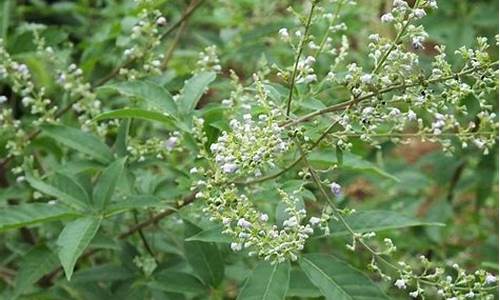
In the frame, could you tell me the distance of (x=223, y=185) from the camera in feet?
6.44

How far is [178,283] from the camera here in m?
2.34

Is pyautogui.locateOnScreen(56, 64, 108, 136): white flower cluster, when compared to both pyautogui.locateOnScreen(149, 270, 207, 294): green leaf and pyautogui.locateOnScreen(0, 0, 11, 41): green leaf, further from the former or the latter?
pyautogui.locateOnScreen(149, 270, 207, 294): green leaf

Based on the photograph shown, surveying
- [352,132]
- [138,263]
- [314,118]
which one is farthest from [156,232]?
[352,132]

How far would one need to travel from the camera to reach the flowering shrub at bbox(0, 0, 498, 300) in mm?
1889

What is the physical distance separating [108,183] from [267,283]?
0.55 meters

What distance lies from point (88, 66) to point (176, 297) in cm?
101

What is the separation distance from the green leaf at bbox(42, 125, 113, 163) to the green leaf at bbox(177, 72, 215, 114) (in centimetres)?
30

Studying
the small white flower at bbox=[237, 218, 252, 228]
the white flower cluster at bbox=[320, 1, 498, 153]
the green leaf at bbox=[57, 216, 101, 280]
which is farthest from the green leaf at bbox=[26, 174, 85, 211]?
the white flower cluster at bbox=[320, 1, 498, 153]

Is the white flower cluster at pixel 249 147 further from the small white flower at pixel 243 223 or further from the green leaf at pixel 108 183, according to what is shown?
the green leaf at pixel 108 183

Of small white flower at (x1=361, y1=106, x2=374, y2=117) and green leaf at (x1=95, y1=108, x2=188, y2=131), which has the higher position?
small white flower at (x1=361, y1=106, x2=374, y2=117)

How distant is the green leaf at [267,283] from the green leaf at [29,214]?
1.64 ft

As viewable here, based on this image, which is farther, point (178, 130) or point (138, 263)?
point (138, 263)

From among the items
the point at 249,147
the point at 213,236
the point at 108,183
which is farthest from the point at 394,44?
the point at 108,183

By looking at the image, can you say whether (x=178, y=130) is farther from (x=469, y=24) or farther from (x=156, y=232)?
(x=469, y=24)
